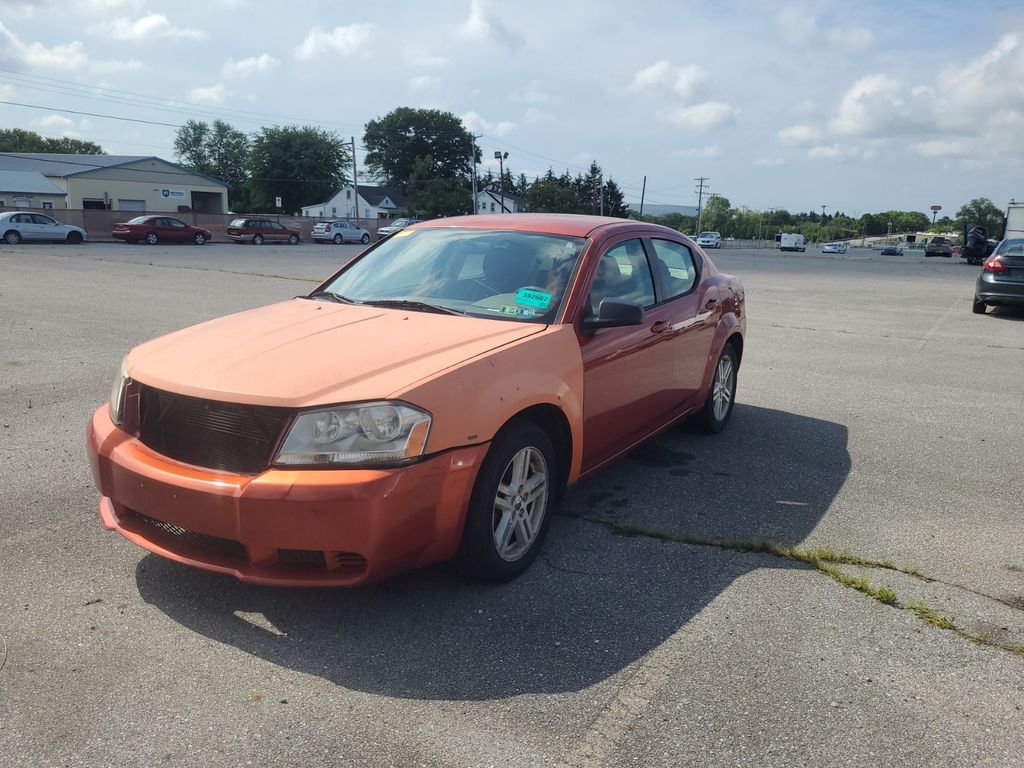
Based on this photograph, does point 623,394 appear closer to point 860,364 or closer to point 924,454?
point 924,454

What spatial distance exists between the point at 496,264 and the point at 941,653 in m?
2.75

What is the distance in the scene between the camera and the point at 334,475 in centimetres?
299

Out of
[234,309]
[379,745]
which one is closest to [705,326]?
[379,745]

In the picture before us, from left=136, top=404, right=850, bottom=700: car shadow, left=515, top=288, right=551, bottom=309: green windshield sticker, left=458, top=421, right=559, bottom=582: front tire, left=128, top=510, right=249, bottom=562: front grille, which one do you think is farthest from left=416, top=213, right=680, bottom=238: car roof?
left=128, top=510, right=249, bottom=562: front grille

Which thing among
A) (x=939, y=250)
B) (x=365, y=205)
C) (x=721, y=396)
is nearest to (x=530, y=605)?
(x=721, y=396)

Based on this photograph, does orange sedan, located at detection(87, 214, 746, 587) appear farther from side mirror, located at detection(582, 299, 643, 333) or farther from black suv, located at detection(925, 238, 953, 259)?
black suv, located at detection(925, 238, 953, 259)

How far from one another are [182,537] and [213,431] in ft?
1.54

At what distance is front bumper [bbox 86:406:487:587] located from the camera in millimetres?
2949

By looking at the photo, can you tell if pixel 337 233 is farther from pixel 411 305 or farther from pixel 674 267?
pixel 411 305

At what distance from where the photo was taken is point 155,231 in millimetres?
38062

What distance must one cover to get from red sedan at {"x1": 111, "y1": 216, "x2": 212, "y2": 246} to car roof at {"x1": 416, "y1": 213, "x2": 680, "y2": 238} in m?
36.9

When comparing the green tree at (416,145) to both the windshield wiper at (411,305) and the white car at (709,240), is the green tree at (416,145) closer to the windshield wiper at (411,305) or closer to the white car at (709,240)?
the white car at (709,240)

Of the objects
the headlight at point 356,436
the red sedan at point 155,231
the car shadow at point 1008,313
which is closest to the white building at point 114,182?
the red sedan at point 155,231

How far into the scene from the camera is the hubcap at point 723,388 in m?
6.15
